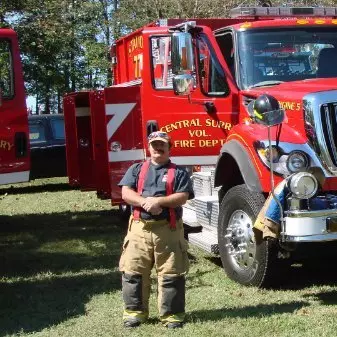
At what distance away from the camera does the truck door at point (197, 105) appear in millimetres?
7465

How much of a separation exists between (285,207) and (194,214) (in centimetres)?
266

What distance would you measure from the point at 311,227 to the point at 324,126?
0.93 m

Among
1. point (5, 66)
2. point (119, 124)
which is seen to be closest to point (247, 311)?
point (119, 124)

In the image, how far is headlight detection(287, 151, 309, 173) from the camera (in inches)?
227

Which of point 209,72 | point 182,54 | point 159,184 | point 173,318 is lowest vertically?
point 173,318

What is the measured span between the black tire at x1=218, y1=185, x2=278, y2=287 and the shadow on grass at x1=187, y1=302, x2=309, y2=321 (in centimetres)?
39

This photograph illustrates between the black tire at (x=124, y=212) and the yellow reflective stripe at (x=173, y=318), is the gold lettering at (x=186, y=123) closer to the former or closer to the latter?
the yellow reflective stripe at (x=173, y=318)

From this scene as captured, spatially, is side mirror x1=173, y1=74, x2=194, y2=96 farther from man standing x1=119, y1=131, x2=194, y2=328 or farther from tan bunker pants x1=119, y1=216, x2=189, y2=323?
tan bunker pants x1=119, y1=216, x2=189, y2=323

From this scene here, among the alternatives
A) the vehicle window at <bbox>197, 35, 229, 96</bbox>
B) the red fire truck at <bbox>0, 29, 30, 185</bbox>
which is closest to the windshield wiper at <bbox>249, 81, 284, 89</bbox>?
the vehicle window at <bbox>197, 35, 229, 96</bbox>

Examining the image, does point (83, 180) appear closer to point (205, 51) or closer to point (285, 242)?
point (205, 51)

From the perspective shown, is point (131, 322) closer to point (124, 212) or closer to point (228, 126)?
point (228, 126)

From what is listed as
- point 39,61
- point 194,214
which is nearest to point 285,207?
point 194,214

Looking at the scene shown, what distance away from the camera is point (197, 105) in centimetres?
764

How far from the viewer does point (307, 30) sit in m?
7.43
